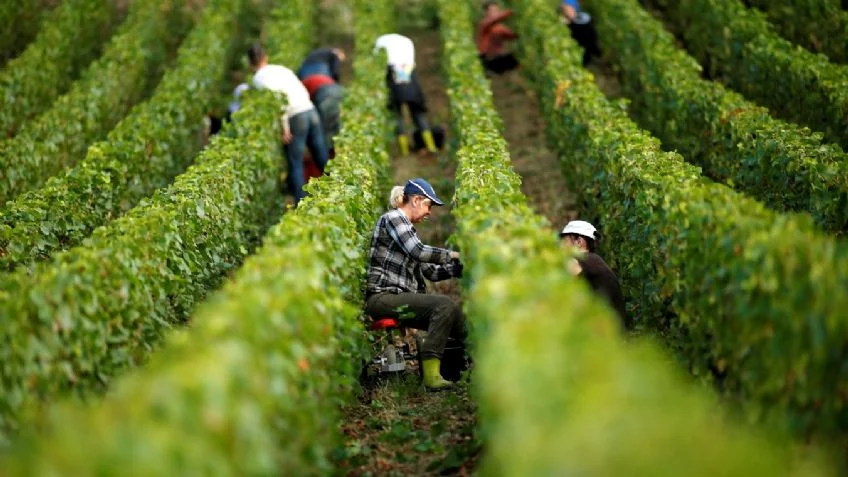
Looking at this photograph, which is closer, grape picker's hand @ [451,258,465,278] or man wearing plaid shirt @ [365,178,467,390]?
man wearing plaid shirt @ [365,178,467,390]

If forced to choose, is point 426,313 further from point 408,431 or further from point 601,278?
point 601,278

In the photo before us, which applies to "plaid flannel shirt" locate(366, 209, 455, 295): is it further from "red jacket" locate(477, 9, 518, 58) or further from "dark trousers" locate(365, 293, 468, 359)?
"red jacket" locate(477, 9, 518, 58)

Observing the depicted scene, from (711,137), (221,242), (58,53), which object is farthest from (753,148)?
(58,53)

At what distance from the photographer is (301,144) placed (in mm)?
12867

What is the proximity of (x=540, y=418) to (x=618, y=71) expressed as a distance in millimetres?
13617

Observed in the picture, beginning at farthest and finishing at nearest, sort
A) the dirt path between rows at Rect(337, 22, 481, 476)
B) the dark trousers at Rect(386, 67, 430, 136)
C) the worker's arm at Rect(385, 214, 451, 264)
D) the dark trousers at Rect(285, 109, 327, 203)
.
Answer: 1. the dark trousers at Rect(386, 67, 430, 136)
2. the dark trousers at Rect(285, 109, 327, 203)
3. the worker's arm at Rect(385, 214, 451, 264)
4. the dirt path between rows at Rect(337, 22, 481, 476)

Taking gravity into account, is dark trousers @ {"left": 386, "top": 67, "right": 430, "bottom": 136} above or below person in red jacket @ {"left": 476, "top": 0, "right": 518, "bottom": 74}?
above

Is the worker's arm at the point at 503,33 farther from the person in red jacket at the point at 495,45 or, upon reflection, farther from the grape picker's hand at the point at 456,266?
the grape picker's hand at the point at 456,266

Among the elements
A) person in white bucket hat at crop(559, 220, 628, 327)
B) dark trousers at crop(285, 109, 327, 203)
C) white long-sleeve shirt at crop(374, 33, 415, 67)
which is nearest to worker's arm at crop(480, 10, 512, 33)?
white long-sleeve shirt at crop(374, 33, 415, 67)

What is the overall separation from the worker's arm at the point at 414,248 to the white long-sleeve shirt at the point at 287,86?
4.60 m

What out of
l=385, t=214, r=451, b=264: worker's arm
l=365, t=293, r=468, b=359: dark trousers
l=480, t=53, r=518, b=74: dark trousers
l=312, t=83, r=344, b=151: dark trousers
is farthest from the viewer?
l=480, t=53, r=518, b=74: dark trousers

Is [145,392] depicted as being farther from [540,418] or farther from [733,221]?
[733,221]

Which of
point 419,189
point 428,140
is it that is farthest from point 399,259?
point 428,140

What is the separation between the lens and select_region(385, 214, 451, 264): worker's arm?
8523 millimetres
